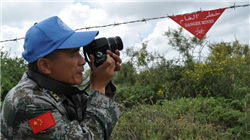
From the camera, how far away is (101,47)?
5.15 feet

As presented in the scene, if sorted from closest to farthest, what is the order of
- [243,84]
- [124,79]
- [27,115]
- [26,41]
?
[27,115]
[26,41]
[243,84]
[124,79]

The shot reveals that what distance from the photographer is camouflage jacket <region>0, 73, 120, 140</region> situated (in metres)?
1.21

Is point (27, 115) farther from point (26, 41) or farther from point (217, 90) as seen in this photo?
point (217, 90)

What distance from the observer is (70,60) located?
1.41m

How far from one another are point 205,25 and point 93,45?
9.28 feet

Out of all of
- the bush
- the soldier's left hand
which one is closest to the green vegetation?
the bush

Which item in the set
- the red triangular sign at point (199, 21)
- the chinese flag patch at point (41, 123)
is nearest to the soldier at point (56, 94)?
the chinese flag patch at point (41, 123)

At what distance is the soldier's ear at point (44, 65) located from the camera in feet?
4.49

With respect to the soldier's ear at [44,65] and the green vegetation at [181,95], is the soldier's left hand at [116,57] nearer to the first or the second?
the soldier's ear at [44,65]

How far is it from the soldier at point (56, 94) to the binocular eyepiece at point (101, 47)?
0.03 metres

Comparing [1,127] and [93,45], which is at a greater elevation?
[93,45]

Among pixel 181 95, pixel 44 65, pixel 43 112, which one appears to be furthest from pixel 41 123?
pixel 181 95

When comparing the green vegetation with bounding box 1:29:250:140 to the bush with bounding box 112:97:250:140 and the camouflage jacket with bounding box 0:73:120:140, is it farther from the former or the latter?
the camouflage jacket with bounding box 0:73:120:140

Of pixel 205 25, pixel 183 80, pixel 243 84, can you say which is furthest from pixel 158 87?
pixel 205 25
